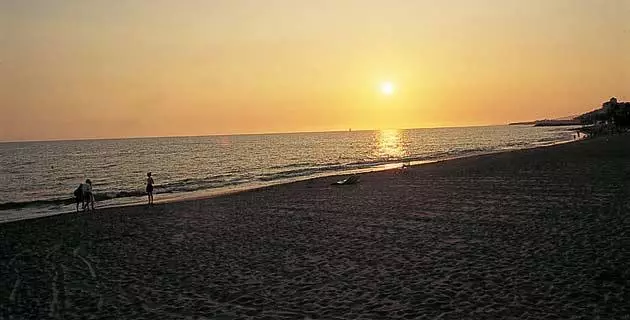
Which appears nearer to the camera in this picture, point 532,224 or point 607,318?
point 607,318

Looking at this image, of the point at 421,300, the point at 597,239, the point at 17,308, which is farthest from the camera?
the point at 597,239

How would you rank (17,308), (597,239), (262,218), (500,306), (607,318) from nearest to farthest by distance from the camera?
(607,318)
(500,306)
(17,308)
(597,239)
(262,218)

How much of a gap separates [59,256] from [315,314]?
971cm

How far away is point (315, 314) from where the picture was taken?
8.74m

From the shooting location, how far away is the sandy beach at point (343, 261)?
9031 millimetres

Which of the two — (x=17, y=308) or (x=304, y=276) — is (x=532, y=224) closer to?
(x=304, y=276)

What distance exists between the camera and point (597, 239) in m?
12.5

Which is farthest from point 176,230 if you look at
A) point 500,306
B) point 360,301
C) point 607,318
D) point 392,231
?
point 607,318

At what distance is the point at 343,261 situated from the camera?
12391 millimetres

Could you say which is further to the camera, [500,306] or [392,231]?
[392,231]

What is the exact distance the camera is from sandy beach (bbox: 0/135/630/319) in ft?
29.6

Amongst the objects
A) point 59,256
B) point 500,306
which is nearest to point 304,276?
point 500,306

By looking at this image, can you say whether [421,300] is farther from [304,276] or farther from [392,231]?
[392,231]

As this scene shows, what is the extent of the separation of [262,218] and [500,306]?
12.9 meters
